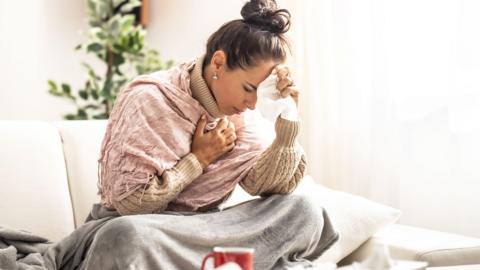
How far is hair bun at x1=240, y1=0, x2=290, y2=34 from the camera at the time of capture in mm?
1901

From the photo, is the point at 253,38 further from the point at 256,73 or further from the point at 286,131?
the point at 286,131

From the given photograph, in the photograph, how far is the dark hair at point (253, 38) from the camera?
1847mm

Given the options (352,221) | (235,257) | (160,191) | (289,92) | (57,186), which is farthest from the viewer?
(57,186)

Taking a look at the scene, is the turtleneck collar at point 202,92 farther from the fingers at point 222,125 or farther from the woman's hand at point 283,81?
the woman's hand at point 283,81

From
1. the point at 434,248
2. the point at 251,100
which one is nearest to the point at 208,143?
the point at 251,100

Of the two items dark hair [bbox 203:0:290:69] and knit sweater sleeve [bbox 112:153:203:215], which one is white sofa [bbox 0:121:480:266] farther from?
dark hair [bbox 203:0:290:69]

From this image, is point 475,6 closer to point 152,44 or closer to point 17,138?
point 17,138

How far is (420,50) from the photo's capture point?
2.47m

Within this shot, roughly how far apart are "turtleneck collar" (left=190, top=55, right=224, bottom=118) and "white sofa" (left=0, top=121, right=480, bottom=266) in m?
0.46

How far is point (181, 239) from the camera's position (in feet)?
5.30

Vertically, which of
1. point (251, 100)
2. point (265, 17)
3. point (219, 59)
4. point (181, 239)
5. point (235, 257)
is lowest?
point (181, 239)

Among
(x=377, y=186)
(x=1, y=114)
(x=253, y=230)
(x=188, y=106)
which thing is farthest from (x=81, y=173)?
(x=1, y=114)

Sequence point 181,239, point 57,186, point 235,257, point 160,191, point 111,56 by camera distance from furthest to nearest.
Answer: point 111,56 < point 57,186 < point 160,191 < point 181,239 < point 235,257

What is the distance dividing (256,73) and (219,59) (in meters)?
0.11
